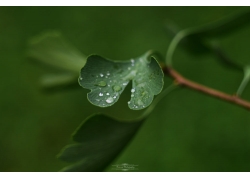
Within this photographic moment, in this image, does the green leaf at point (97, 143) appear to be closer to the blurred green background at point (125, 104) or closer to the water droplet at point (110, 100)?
the water droplet at point (110, 100)

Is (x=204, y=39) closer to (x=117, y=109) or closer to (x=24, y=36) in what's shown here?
(x=117, y=109)

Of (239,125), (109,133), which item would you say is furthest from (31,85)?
(109,133)

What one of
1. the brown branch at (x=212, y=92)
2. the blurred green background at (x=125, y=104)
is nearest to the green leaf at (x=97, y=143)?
the brown branch at (x=212, y=92)

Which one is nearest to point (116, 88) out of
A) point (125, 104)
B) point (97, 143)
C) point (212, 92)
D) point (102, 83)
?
point (102, 83)

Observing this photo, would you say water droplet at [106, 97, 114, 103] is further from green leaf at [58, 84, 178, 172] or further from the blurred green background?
the blurred green background

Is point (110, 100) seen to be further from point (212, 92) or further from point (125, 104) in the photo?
point (125, 104)

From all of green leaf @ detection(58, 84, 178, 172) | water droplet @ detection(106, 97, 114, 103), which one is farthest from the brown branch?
water droplet @ detection(106, 97, 114, 103)
